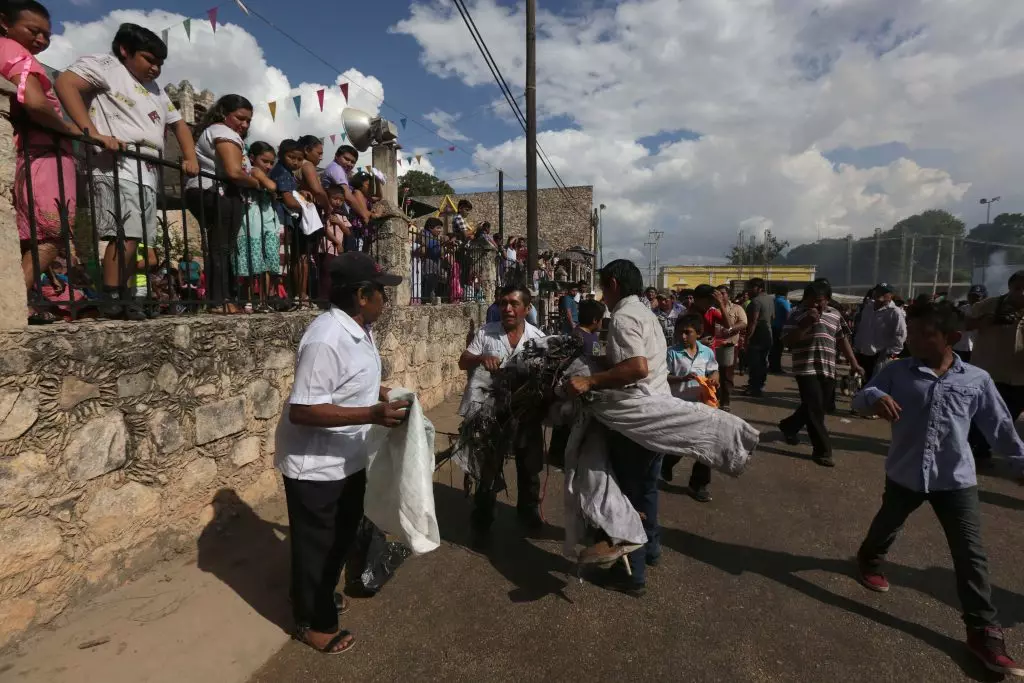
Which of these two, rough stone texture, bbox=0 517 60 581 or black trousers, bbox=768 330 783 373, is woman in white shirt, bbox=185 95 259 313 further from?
black trousers, bbox=768 330 783 373

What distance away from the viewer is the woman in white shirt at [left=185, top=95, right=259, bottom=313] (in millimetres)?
3939

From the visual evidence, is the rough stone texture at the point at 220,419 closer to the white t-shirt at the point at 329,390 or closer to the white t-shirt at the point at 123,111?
the white t-shirt at the point at 329,390

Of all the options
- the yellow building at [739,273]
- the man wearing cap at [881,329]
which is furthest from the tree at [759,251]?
the man wearing cap at [881,329]

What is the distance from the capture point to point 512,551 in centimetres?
364

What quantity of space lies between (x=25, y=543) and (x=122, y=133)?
247cm

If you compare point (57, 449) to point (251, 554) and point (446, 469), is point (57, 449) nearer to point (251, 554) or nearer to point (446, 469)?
point (251, 554)

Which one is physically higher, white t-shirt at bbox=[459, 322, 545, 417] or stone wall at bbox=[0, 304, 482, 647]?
white t-shirt at bbox=[459, 322, 545, 417]

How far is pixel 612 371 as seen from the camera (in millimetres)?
2842

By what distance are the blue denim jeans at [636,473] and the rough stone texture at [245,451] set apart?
2.57 m

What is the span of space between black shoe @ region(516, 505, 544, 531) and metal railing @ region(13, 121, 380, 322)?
8.69 feet

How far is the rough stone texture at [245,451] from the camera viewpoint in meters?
3.70

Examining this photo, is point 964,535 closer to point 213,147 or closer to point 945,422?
point 945,422

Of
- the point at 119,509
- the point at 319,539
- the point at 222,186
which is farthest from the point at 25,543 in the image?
the point at 222,186

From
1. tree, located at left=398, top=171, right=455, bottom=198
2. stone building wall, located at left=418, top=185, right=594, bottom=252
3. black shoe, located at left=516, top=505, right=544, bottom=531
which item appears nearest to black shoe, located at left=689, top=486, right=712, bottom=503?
black shoe, located at left=516, top=505, right=544, bottom=531
